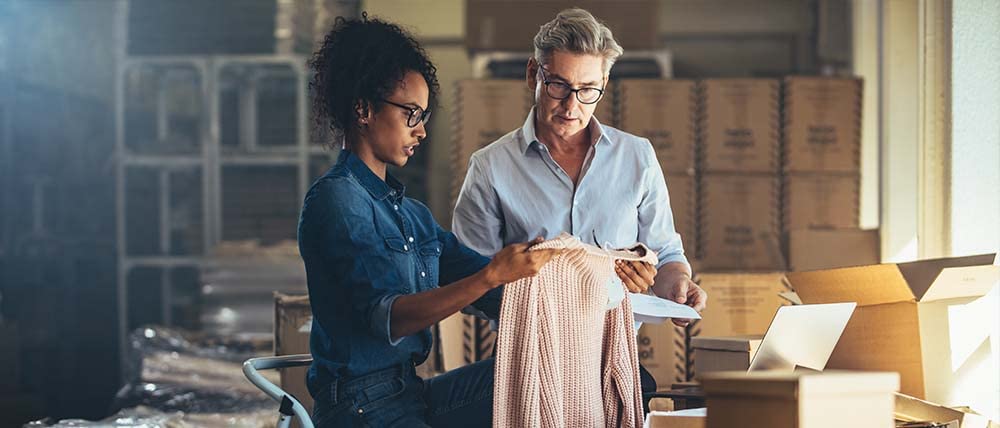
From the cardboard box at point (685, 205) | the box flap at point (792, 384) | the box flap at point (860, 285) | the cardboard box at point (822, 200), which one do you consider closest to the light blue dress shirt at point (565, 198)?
the box flap at point (860, 285)

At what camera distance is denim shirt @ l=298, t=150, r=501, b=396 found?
1.90 m

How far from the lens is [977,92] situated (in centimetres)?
326

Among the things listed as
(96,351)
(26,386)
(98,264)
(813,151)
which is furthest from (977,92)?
(98,264)

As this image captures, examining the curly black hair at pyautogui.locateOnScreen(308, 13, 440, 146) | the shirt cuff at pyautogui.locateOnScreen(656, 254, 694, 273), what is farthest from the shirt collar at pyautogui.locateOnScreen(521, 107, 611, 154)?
the curly black hair at pyautogui.locateOnScreen(308, 13, 440, 146)

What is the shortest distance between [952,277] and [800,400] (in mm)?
1426

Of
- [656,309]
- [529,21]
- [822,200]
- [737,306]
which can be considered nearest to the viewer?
[656,309]

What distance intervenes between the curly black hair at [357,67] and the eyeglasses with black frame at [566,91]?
1.50 ft

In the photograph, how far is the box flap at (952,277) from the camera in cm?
277

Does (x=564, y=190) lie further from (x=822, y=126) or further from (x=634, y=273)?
(x=822, y=126)

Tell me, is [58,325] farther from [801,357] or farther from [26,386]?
[801,357]

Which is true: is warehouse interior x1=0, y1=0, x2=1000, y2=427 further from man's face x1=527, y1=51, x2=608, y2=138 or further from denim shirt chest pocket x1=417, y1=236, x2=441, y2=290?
man's face x1=527, y1=51, x2=608, y2=138

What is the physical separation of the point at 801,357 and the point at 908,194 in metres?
2.30

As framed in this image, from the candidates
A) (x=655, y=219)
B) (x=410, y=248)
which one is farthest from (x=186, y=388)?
(x=410, y=248)

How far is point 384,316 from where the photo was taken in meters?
1.86
